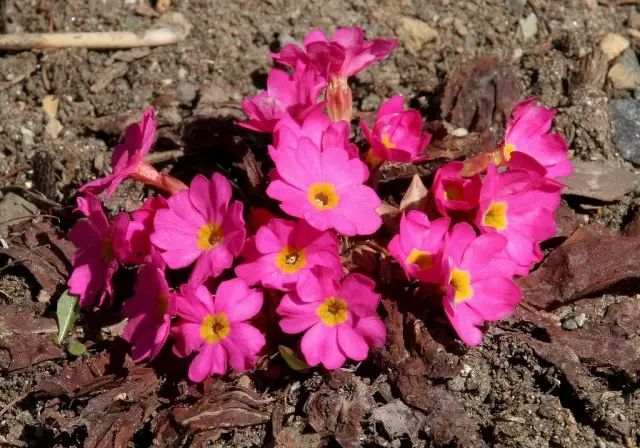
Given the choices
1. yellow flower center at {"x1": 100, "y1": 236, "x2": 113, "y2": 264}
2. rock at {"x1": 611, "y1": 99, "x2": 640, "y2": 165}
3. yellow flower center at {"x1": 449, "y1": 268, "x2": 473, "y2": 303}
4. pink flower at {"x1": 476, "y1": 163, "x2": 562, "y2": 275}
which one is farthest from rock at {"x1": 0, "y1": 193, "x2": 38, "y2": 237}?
rock at {"x1": 611, "y1": 99, "x2": 640, "y2": 165}

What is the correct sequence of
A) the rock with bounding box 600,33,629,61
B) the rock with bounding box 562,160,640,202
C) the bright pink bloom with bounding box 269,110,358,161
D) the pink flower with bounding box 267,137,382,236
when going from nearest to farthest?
the pink flower with bounding box 267,137,382,236 → the bright pink bloom with bounding box 269,110,358,161 → the rock with bounding box 562,160,640,202 → the rock with bounding box 600,33,629,61

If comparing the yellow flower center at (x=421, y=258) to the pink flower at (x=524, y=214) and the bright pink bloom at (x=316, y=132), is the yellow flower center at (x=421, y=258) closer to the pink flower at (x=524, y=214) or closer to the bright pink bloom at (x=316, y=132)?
the pink flower at (x=524, y=214)

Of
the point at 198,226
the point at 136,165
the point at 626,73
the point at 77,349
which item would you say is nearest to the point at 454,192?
the point at 198,226

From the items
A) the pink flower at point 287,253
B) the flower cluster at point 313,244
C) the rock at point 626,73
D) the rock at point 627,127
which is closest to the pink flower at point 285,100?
the flower cluster at point 313,244

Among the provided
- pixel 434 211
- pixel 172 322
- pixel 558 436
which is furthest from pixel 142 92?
pixel 558 436

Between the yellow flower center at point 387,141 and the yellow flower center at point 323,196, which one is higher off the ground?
the yellow flower center at point 387,141

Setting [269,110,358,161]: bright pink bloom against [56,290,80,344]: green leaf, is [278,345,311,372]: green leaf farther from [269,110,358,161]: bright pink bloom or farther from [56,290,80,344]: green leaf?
[56,290,80,344]: green leaf

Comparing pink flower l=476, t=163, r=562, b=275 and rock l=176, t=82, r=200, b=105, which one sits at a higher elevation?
pink flower l=476, t=163, r=562, b=275
